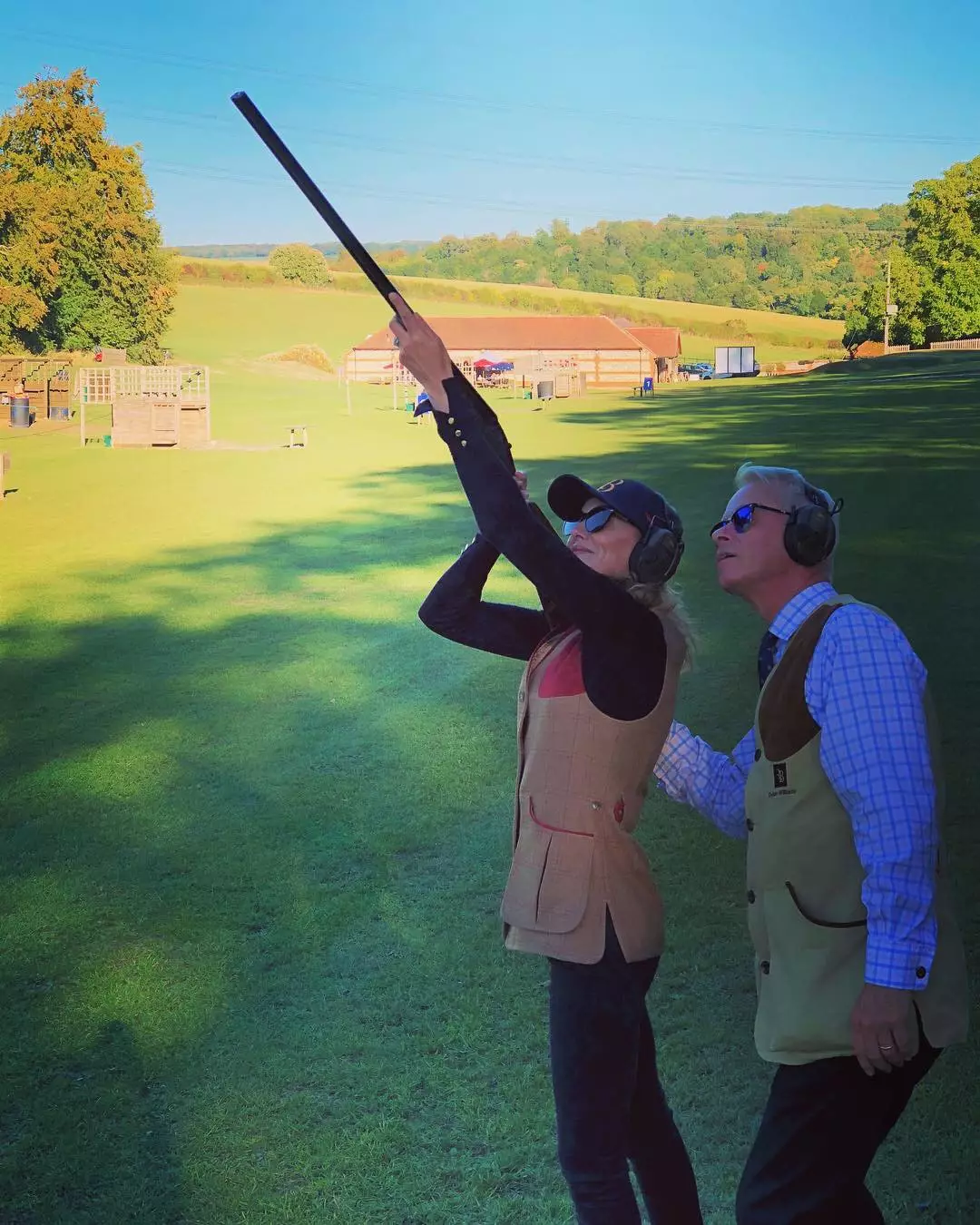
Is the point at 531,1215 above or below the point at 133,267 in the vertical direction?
below

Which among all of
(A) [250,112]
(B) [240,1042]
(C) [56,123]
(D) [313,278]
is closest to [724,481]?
(B) [240,1042]

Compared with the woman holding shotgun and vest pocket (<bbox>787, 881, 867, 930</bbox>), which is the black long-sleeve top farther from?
vest pocket (<bbox>787, 881, 867, 930</bbox>)

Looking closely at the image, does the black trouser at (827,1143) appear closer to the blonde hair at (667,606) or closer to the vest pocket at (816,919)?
the vest pocket at (816,919)

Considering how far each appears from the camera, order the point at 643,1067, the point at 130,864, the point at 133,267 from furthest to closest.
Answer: the point at 133,267, the point at 130,864, the point at 643,1067

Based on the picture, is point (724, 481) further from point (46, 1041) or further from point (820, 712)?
point (820, 712)

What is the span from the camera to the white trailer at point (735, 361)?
132m

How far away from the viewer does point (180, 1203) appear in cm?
447

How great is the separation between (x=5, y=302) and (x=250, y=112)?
217 ft

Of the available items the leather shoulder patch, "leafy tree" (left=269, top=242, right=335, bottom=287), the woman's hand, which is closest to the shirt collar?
the leather shoulder patch

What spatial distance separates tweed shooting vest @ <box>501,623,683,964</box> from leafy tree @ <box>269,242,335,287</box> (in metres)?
169

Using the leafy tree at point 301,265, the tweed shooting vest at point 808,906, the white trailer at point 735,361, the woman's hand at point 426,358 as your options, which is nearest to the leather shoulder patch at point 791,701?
the tweed shooting vest at point 808,906

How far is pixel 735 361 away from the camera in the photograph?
132500 millimetres

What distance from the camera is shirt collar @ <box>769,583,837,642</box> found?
10.7 ft

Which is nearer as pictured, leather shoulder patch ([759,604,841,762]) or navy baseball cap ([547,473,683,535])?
leather shoulder patch ([759,604,841,762])
